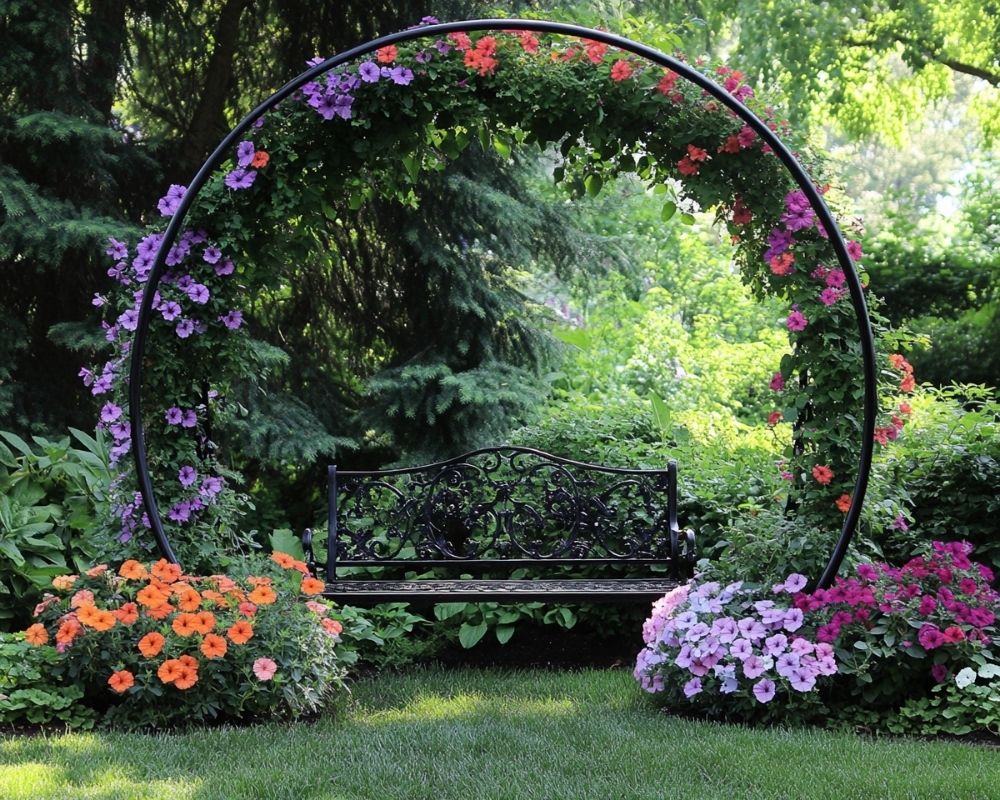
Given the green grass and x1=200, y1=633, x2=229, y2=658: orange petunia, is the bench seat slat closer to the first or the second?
the green grass

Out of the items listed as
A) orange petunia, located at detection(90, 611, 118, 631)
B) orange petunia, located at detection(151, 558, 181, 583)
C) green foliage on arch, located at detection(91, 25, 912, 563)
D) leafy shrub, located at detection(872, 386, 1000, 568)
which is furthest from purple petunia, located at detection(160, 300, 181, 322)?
leafy shrub, located at detection(872, 386, 1000, 568)

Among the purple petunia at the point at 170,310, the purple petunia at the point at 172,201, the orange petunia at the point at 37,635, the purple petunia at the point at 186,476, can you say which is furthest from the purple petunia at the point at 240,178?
the orange petunia at the point at 37,635

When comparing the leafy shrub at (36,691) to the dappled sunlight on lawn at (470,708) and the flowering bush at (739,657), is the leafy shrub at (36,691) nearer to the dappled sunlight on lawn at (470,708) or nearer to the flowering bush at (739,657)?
the dappled sunlight on lawn at (470,708)

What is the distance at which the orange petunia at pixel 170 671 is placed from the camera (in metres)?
3.57

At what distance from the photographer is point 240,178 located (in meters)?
4.14

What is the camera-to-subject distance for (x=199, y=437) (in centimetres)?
440

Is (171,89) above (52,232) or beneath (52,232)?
above

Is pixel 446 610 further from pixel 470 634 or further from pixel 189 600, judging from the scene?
pixel 189 600

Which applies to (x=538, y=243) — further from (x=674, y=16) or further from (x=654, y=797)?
(x=654, y=797)

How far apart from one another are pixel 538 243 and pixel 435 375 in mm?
1286

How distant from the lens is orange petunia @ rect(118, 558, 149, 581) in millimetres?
3877

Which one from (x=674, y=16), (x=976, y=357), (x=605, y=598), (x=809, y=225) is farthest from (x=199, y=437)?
(x=976, y=357)

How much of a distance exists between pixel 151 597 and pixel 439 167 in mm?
2063

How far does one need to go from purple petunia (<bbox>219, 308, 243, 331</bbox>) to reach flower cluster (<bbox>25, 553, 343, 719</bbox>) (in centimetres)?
100
